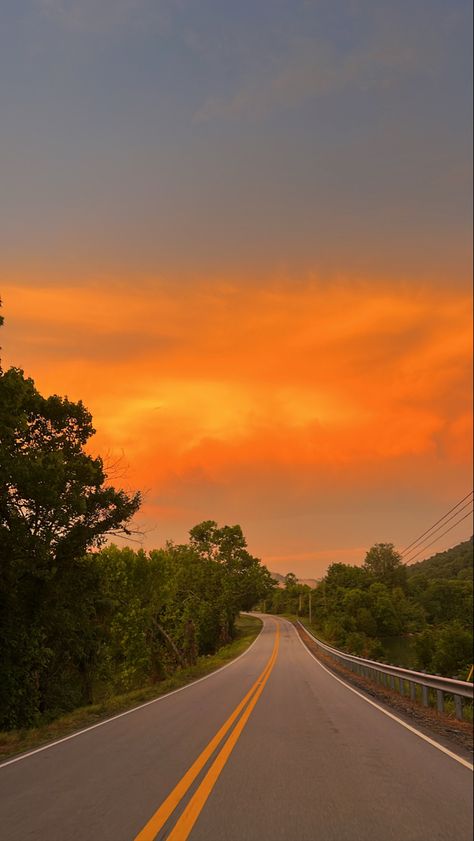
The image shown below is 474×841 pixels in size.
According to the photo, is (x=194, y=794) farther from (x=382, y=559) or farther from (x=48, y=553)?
(x=382, y=559)

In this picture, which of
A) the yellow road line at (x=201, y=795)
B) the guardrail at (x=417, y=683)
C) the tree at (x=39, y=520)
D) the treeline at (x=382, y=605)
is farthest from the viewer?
the treeline at (x=382, y=605)

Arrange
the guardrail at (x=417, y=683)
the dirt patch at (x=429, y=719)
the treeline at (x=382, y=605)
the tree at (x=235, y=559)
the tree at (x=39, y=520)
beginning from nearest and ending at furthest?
the dirt patch at (x=429, y=719) → the guardrail at (x=417, y=683) → the tree at (x=39, y=520) → the tree at (x=235, y=559) → the treeline at (x=382, y=605)

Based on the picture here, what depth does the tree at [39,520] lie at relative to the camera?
1747 cm

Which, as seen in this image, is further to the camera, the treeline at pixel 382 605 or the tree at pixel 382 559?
the tree at pixel 382 559

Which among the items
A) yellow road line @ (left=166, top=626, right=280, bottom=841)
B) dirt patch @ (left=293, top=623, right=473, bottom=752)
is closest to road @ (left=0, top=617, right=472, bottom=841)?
yellow road line @ (left=166, top=626, right=280, bottom=841)

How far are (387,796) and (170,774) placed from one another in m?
2.87

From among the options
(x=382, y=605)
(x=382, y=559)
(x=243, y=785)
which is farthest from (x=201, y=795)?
(x=382, y=559)

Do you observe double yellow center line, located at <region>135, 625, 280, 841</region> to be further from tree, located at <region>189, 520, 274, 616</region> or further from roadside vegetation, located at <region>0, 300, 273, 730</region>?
tree, located at <region>189, 520, 274, 616</region>

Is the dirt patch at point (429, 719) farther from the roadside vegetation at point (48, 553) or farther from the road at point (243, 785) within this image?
the roadside vegetation at point (48, 553)

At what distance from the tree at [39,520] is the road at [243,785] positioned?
26.5 ft

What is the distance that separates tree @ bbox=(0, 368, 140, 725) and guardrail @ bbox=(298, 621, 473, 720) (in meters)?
11.0

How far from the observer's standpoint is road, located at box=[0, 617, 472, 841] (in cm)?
515

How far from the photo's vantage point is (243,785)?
6.55m

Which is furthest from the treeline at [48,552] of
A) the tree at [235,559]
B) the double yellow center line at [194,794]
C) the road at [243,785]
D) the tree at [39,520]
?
the tree at [235,559]
